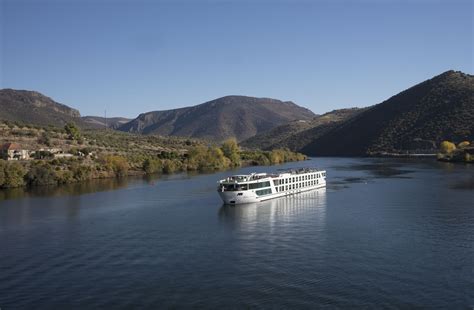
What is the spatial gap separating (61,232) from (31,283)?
11918 millimetres

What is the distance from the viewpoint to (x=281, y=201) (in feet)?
178

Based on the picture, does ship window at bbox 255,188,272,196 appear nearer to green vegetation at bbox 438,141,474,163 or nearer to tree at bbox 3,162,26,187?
tree at bbox 3,162,26,187

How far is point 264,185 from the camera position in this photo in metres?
54.9

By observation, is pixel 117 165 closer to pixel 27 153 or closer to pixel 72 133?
pixel 27 153

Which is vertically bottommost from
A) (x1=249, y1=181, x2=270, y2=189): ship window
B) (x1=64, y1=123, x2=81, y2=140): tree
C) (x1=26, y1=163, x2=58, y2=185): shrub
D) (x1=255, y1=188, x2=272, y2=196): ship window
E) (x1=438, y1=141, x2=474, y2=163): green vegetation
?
(x1=255, y1=188, x2=272, y2=196): ship window

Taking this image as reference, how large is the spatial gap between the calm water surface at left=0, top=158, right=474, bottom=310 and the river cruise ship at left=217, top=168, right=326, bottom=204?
156cm

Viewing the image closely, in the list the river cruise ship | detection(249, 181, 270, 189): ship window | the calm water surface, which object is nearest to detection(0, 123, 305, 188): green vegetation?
the calm water surface

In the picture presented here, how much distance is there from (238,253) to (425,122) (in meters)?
156

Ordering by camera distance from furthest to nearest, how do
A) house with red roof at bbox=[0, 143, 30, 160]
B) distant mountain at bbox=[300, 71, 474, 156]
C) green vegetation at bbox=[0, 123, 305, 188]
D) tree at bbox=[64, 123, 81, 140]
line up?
distant mountain at bbox=[300, 71, 474, 156]
tree at bbox=[64, 123, 81, 140]
house with red roof at bbox=[0, 143, 30, 160]
green vegetation at bbox=[0, 123, 305, 188]

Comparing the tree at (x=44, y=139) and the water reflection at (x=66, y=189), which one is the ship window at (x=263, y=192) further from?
the tree at (x=44, y=139)

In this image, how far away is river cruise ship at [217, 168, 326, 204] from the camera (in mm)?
50634

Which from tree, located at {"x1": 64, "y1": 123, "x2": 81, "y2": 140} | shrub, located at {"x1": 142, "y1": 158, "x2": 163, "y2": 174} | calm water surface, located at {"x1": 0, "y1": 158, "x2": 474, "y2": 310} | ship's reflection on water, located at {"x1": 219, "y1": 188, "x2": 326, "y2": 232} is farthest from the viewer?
tree, located at {"x1": 64, "y1": 123, "x2": 81, "y2": 140}

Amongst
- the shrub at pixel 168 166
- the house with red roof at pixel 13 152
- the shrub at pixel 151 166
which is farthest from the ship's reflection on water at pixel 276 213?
the house with red roof at pixel 13 152

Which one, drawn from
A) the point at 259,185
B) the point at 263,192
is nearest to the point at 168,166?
the point at 263,192
